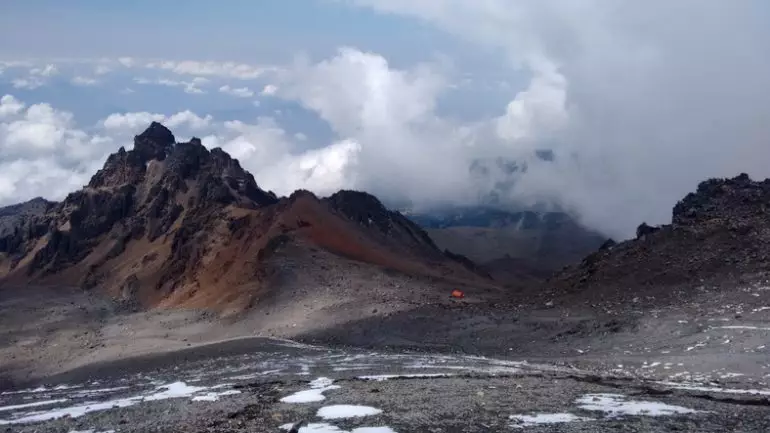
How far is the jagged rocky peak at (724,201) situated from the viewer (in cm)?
5341

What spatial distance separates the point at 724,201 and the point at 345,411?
130 feet

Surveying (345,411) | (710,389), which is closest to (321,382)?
(345,411)

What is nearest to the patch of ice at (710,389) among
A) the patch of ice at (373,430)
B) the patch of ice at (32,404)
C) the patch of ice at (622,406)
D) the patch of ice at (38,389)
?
the patch of ice at (622,406)

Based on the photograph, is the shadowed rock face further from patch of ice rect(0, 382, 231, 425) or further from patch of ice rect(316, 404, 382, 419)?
patch of ice rect(0, 382, 231, 425)

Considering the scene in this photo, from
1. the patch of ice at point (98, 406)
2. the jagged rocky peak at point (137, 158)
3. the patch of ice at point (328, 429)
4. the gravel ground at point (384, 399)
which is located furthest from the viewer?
the jagged rocky peak at point (137, 158)

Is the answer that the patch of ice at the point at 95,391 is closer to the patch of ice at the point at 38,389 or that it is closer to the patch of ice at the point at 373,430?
the patch of ice at the point at 38,389

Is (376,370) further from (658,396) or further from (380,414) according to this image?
(658,396)

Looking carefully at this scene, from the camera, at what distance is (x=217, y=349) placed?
50.8 meters

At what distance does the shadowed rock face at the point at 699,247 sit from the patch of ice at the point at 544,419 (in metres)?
25.6

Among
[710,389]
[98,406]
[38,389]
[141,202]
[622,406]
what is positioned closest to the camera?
[622,406]

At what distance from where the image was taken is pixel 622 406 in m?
25.7

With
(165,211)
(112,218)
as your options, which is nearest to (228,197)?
(165,211)

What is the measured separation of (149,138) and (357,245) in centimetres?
7494

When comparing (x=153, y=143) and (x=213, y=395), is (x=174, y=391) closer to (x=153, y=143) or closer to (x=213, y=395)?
(x=213, y=395)
